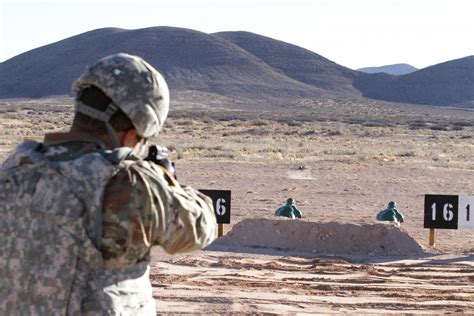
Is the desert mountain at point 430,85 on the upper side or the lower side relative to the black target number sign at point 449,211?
upper

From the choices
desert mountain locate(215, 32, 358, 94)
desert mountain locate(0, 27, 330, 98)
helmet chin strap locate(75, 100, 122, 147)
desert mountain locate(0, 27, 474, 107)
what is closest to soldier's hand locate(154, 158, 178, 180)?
helmet chin strap locate(75, 100, 122, 147)

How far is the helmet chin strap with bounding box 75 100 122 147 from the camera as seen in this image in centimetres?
322

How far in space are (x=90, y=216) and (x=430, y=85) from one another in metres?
151

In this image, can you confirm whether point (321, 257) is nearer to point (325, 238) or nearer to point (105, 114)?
point (325, 238)

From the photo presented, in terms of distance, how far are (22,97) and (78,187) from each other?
135602 millimetres

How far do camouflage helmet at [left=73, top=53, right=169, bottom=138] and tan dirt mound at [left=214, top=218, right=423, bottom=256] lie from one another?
10.3 metres

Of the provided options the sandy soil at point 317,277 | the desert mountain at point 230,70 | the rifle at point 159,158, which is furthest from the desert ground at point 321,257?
the desert mountain at point 230,70

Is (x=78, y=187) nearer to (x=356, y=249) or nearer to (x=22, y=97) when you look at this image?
(x=356, y=249)

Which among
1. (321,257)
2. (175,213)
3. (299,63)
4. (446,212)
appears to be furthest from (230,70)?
(175,213)

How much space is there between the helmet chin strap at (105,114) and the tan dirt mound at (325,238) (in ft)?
34.0

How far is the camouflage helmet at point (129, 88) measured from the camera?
10.5 ft

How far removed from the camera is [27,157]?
318cm

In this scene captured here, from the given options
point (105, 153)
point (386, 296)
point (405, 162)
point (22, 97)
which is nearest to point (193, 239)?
point (105, 153)

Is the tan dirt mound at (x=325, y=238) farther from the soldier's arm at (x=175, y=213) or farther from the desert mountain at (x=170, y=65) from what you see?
the desert mountain at (x=170, y=65)
